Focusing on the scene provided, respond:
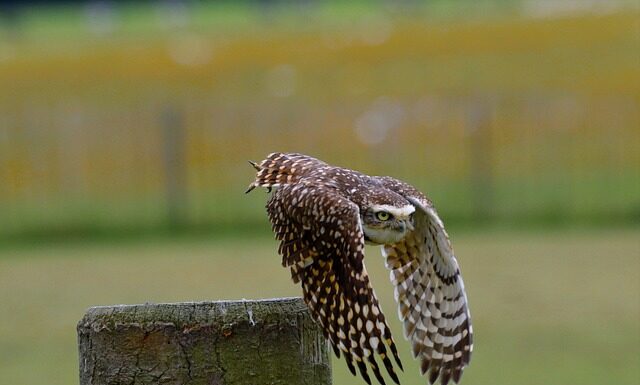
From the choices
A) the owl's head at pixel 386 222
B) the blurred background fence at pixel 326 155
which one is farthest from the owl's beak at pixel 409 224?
the blurred background fence at pixel 326 155

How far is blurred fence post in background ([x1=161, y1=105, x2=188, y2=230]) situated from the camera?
19.7 meters

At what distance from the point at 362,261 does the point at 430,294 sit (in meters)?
0.66

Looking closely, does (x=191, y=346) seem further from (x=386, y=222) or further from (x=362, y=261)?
(x=386, y=222)

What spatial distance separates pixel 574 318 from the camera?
11344 mm

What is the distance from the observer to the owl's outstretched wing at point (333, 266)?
5012mm

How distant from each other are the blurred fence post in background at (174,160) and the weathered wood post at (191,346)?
49.3 ft

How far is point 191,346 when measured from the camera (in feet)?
14.4

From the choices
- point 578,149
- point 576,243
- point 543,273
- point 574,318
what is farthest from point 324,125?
point 574,318

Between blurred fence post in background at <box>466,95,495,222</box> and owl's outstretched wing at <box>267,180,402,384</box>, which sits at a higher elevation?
owl's outstretched wing at <box>267,180,402,384</box>

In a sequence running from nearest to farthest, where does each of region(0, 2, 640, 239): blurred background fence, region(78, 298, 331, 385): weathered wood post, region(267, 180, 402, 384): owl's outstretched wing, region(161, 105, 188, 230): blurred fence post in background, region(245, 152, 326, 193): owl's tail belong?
region(78, 298, 331, 385): weathered wood post → region(267, 180, 402, 384): owl's outstretched wing → region(245, 152, 326, 193): owl's tail → region(0, 2, 640, 239): blurred background fence → region(161, 105, 188, 230): blurred fence post in background

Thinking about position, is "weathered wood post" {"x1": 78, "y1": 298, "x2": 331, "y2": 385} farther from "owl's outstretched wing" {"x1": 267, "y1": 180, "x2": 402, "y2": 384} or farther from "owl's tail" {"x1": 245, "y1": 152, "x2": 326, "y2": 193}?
"owl's tail" {"x1": 245, "y1": 152, "x2": 326, "y2": 193}

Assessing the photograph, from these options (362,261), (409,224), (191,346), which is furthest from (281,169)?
(191,346)

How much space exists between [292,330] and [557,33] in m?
27.1

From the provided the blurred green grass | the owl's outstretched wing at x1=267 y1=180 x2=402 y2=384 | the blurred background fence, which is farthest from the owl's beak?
the blurred background fence
